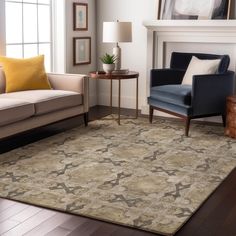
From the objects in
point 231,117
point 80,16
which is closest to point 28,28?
point 80,16

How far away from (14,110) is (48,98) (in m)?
0.54

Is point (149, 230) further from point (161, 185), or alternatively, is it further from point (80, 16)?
point (80, 16)

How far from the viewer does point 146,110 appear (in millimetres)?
6055

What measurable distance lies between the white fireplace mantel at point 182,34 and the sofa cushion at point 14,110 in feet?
6.76

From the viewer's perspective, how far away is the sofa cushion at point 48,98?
447 centimetres

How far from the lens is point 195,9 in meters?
5.54

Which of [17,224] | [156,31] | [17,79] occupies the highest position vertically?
[156,31]

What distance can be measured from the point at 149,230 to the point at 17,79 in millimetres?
2690

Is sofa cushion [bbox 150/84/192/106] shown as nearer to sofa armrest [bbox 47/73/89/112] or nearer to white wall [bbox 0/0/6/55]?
sofa armrest [bbox 47/73/89/112]

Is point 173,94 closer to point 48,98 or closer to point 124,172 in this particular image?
point 48,98

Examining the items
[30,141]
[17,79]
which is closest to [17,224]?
[30,141]

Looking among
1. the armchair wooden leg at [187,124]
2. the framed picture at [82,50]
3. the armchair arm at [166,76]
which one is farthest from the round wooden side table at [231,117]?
the framed picture at [82,50]

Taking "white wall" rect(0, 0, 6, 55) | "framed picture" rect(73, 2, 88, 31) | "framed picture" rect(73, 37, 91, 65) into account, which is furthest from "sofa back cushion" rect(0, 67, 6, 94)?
"framed picture" rect(73, 2, 88, 31)

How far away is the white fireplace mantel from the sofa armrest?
107 cm
